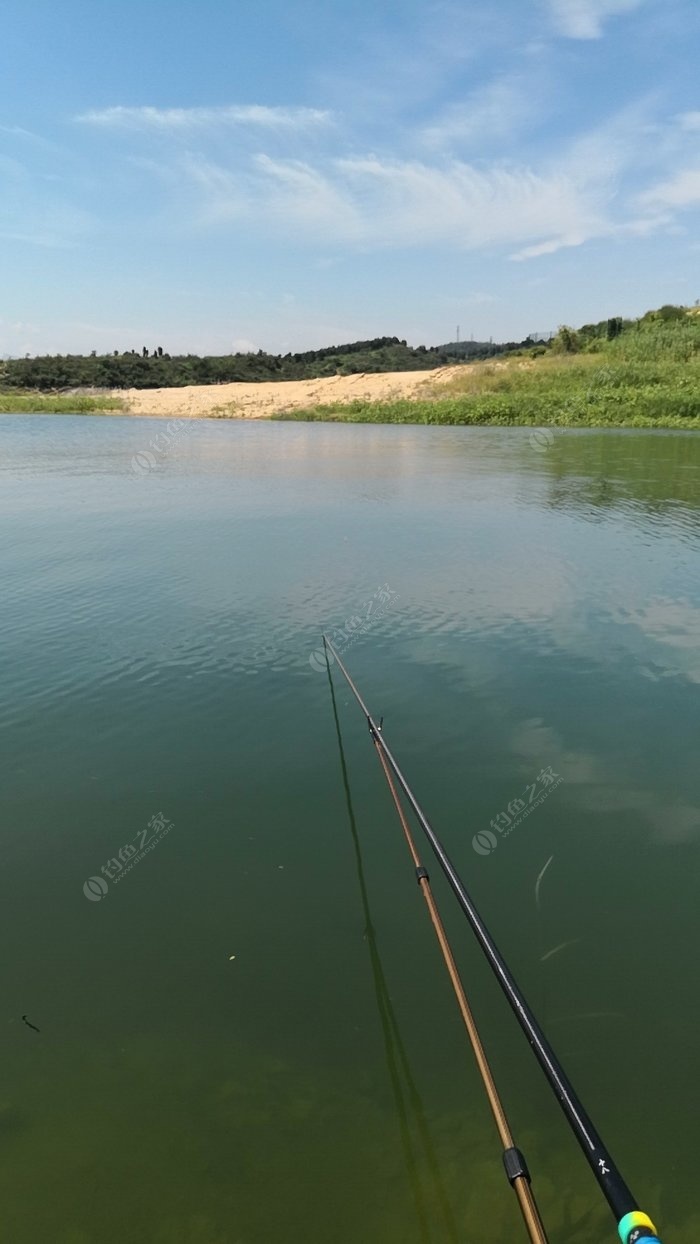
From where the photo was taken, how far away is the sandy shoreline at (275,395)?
225ft

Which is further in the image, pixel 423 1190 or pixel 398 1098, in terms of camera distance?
pixel 398 1098

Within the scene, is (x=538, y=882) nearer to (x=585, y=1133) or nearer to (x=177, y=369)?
(x=585, y=1133)

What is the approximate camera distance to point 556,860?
497 centimetres

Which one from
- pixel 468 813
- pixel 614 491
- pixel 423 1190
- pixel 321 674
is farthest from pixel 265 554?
pixel 614 491

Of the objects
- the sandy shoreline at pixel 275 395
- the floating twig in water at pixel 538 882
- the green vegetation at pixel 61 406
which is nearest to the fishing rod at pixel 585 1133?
the floating twig in water at pixel 538 882

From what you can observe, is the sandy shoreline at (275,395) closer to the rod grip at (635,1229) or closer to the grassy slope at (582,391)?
the grassy slope at (582,391)

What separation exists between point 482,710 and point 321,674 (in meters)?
1.92

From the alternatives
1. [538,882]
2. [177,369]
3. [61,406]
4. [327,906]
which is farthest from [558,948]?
[177,369]

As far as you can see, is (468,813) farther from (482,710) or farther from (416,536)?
(416,536)

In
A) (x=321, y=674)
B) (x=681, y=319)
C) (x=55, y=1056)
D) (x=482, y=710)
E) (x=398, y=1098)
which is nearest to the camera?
(x=398, y=1098)

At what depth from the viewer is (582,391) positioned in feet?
172

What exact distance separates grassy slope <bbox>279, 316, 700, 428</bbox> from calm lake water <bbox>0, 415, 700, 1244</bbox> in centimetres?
4069

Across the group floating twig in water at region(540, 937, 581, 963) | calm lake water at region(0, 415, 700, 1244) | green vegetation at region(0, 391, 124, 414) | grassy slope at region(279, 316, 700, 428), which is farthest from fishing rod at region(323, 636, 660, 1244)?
green vegetation at region(0, 391, 124, 414)

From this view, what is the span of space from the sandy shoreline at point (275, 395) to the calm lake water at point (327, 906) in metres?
60.5
